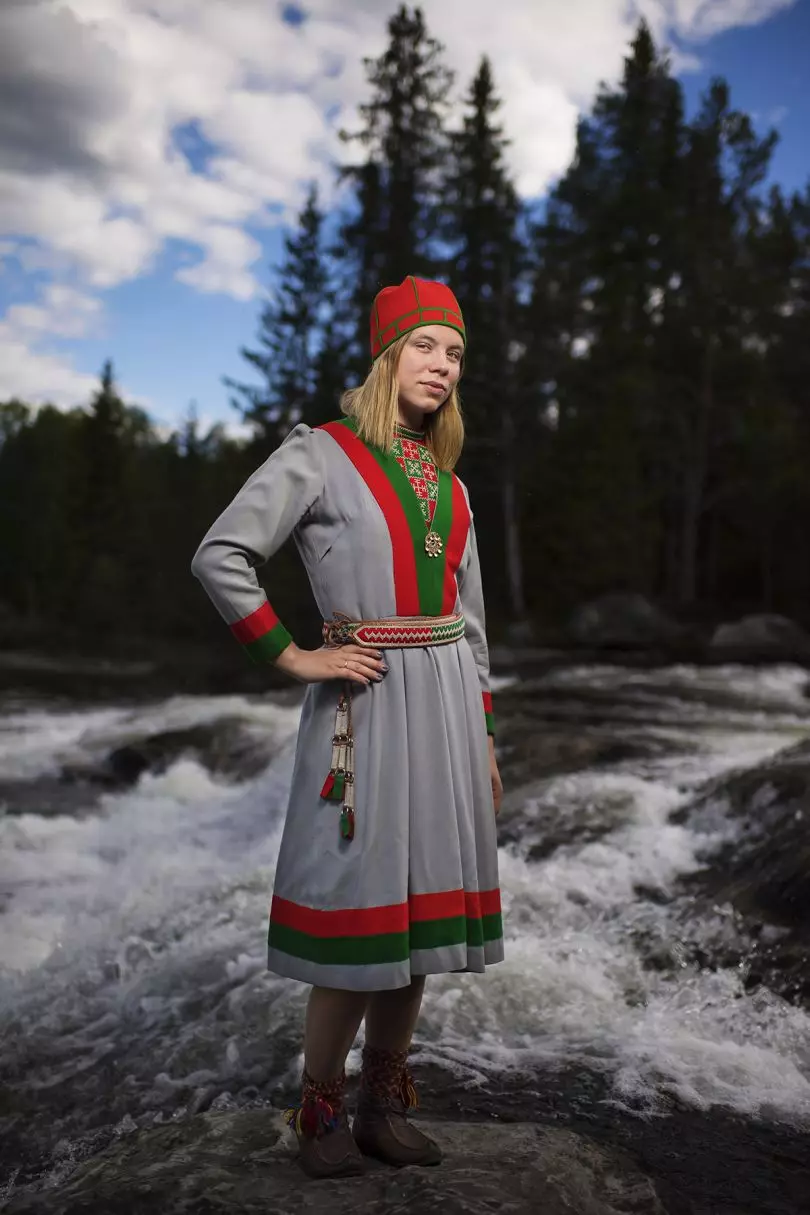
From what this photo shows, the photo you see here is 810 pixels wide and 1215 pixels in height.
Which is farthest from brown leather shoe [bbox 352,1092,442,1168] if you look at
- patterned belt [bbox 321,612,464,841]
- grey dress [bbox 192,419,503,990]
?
patterned belt [bbox 321,612,464,841]

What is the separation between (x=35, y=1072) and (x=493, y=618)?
885 inches

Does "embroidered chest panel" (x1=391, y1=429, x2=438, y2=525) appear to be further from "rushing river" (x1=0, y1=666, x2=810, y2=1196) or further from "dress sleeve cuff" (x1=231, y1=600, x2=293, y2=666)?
"rushing river" (x1=0, y1=666, x2=810, y2=1196)

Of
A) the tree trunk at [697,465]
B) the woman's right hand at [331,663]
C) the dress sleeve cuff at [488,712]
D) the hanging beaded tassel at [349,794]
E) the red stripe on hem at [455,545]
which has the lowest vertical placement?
the hanging beaded tassel at [349,794]

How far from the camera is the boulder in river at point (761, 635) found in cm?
2016

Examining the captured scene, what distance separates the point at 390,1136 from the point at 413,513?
149cm

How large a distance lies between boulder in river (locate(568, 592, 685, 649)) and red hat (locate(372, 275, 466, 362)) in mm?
19946

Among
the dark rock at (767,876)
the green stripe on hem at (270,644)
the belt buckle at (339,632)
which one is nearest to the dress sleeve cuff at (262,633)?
the green stripe on hem at (270,644)

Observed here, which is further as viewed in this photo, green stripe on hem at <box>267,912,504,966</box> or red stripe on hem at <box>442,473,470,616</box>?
red stripe on hem at <box>442,473,470,616</box>

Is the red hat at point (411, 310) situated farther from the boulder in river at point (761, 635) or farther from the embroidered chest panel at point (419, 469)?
the boulder in river at point (761, 635)

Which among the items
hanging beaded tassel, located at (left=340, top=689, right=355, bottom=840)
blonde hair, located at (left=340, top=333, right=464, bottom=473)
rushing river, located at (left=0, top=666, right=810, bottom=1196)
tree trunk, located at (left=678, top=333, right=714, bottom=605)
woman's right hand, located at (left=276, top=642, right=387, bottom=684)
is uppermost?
tree trunk, located at (left=678, top=333, right=714, bottom=605)

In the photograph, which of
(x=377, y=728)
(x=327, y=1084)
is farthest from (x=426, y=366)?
(x=327, y=1084)

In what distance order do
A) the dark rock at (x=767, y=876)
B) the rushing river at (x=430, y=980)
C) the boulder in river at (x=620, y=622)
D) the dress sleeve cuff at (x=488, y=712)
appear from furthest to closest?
1. the boulder in river at (x=620, y=622)
2. the dark rock at (x=767, y=876)
3. the rushing river at (x=430, y=980)
4. the dress sleeve cuff at (x=488, y=712)

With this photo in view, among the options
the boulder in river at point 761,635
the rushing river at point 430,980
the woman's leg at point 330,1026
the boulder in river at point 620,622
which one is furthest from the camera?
the boulder in river at point 620,622

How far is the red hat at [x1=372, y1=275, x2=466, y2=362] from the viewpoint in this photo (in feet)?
8.12
